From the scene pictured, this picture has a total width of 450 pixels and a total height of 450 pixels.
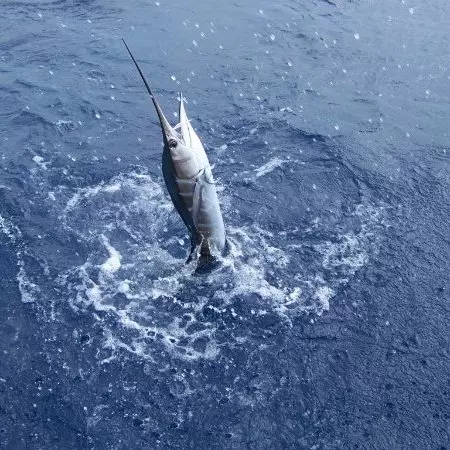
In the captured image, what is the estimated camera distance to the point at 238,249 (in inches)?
285

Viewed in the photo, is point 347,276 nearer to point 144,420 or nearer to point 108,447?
point 144,420

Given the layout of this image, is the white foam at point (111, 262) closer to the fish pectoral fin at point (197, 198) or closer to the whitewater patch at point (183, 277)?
the whitewater patch at point (183, 277)

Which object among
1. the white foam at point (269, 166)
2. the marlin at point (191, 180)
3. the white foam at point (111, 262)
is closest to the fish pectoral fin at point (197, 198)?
the marlin at point (191, 180)

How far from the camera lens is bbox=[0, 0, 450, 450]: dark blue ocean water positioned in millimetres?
5523

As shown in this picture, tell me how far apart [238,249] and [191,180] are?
1.87 metres

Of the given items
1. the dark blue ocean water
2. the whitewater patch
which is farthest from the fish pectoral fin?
the dark blue ocean water

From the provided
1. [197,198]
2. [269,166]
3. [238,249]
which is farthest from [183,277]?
[269,166]

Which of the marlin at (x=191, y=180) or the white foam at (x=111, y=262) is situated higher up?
the marlin at (x=191, y=180)

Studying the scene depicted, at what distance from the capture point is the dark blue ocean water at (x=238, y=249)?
5523 millimetres

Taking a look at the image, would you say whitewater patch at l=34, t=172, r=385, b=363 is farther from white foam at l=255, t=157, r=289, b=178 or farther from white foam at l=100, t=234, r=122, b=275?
white foam at l=255, t=157, r=289, b=178

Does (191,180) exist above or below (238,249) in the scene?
above

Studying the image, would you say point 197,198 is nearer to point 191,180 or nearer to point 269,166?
point 191,180

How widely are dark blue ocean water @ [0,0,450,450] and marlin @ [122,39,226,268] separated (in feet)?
3.28

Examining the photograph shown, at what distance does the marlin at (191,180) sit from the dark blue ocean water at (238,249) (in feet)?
3.28
